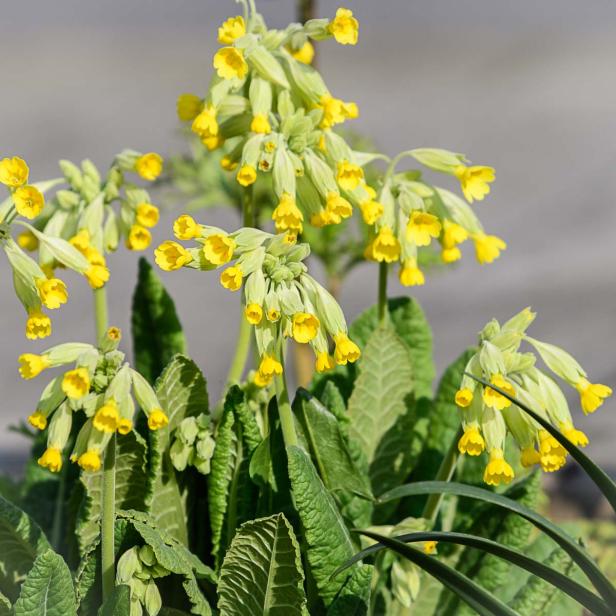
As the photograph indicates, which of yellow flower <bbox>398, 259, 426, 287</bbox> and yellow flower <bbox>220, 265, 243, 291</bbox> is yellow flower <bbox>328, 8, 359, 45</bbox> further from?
yellow flower <bbox>220, 265, 243, 291</bbox>

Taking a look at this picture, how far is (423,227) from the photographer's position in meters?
1.88

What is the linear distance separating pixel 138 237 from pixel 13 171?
0.42m

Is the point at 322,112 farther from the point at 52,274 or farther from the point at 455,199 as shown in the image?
the point at 52,274

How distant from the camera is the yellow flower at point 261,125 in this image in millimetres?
1759

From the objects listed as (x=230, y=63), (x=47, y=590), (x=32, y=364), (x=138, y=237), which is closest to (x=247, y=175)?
(x=230, y=63)

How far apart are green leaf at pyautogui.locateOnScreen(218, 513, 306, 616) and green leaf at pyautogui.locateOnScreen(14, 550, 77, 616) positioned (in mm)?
243

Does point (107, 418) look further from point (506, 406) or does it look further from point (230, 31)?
point (230, 31)

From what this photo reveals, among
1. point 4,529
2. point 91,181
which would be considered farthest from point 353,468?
point 91,181

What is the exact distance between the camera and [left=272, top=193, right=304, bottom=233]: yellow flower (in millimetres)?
1696

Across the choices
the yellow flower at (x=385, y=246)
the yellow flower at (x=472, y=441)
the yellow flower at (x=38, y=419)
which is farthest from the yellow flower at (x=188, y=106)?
the yellow flower at (x=472, y=441)

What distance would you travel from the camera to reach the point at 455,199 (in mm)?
1969

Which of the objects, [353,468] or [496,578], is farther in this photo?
[496,578]

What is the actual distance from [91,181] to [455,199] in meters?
0.68

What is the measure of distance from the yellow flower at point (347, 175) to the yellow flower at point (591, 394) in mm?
502
